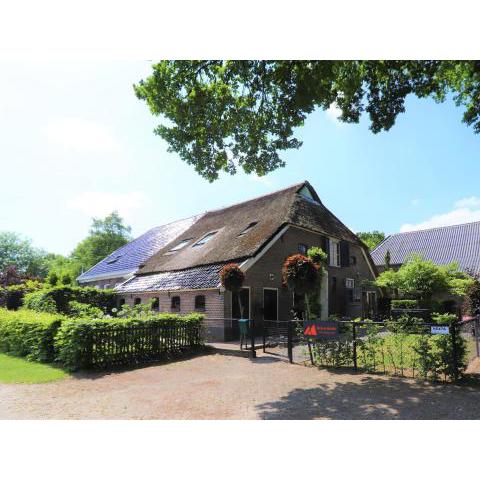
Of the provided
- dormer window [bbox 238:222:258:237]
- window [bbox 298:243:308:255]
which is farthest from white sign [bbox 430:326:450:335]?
dormer window [bbox 238:222:258:237]

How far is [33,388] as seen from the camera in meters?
7.56

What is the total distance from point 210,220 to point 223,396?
1721cm

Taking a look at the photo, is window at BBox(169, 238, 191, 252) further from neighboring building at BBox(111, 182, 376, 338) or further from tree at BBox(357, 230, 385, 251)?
tree at BBox(357, 230, 385, 251)

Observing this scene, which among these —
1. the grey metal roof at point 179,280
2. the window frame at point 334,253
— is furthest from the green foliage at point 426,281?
the grey metal roof at point 179,280

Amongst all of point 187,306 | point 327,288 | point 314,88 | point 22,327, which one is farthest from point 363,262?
point 22,327

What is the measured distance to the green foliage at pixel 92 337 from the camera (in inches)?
368

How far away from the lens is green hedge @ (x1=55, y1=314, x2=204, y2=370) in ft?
30.8

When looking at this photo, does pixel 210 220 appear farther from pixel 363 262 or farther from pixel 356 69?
pixel 356 69

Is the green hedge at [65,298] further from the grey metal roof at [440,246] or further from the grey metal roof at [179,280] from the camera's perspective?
the grey metal roof at [440,246]

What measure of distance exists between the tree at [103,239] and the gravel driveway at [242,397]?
46.5 meters

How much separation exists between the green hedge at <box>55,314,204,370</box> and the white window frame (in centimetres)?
1024

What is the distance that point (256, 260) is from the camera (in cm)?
1507

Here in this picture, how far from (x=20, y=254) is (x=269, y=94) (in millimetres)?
80036

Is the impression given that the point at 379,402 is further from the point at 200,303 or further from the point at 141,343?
the point at 200,303
